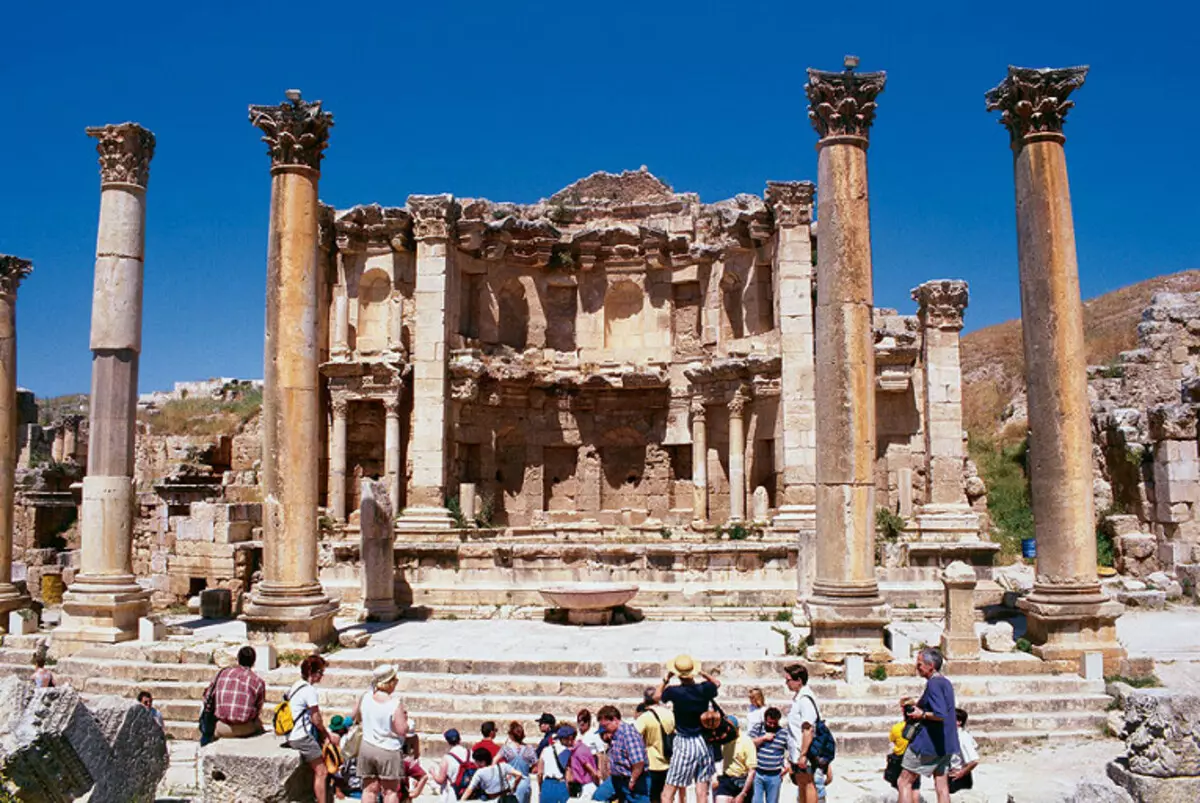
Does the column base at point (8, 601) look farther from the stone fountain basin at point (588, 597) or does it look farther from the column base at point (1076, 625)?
the column base at point (1076, 625)

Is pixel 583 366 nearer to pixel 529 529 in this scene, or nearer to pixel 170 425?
pixel 529 529

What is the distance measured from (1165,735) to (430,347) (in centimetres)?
1987

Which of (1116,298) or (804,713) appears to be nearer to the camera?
(804,713)

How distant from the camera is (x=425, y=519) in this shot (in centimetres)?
2328

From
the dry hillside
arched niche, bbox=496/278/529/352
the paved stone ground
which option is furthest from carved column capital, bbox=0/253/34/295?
the dry hillside

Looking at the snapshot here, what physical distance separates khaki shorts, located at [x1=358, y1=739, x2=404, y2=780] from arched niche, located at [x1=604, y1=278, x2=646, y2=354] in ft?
70.3

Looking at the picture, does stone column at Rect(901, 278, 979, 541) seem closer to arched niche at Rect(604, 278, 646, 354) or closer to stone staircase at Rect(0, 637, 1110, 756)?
arched niche at Rect(604, 278, 646, 354)

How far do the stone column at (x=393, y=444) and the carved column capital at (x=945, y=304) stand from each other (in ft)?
43.7

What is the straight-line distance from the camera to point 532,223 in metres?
27.6

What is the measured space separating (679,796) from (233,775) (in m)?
3.52

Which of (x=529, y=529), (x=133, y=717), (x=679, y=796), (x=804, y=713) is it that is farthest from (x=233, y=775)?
(x=529, y=529)

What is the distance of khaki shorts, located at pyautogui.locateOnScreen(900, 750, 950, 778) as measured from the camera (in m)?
7.91

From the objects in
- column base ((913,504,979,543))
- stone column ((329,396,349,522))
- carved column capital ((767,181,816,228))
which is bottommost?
column base ((913,504,979,543))

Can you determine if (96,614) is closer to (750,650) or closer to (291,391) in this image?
(291,391)
